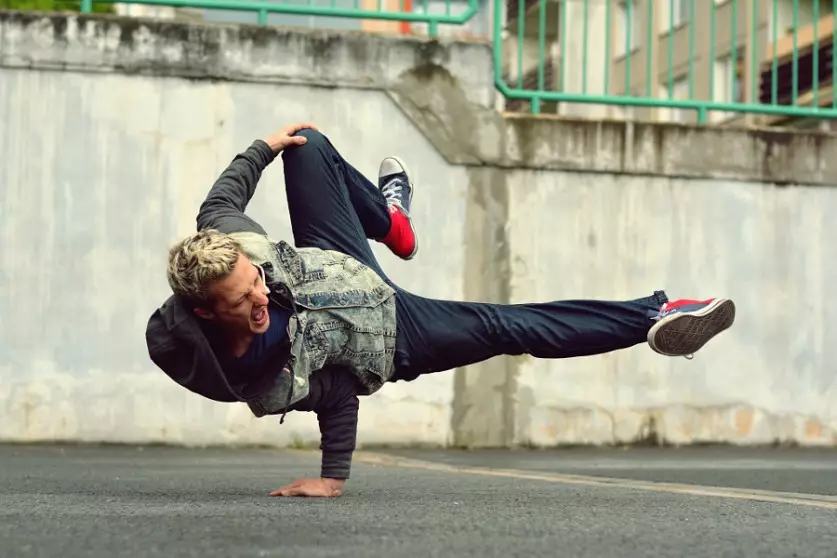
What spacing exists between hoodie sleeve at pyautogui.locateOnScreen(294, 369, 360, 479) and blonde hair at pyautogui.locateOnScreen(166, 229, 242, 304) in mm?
578

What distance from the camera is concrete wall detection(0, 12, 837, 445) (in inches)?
292

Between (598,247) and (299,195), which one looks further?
(598,247)

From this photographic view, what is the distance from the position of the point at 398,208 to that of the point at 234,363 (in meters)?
1.39

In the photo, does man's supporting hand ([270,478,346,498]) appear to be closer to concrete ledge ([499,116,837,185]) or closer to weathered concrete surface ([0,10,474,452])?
weathered concrete surface ([0,10,474,452])

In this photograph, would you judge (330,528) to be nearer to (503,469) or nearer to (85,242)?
(503,469)

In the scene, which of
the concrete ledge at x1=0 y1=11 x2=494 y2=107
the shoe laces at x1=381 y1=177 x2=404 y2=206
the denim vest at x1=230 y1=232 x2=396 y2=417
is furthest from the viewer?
the concrete ledge at x1=0 y1=11 x2=494 y2=107

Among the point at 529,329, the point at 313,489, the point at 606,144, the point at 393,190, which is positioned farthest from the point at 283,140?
the point at 606,144

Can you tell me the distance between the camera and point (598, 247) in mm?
8109

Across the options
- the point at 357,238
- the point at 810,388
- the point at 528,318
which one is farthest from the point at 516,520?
the point at 810,388

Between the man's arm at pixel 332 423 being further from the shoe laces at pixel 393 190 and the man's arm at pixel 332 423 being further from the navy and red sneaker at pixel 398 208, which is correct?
the shoe laces at pixel 393 190

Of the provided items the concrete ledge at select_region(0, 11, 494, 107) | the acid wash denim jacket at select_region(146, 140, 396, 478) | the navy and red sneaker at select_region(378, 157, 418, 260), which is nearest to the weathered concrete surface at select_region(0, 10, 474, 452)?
the concrete ledge at select_region(0, 11, 494, 107)

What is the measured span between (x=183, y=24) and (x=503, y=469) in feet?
11.3

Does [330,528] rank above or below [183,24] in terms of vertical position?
below

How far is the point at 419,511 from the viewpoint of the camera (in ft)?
10.8
